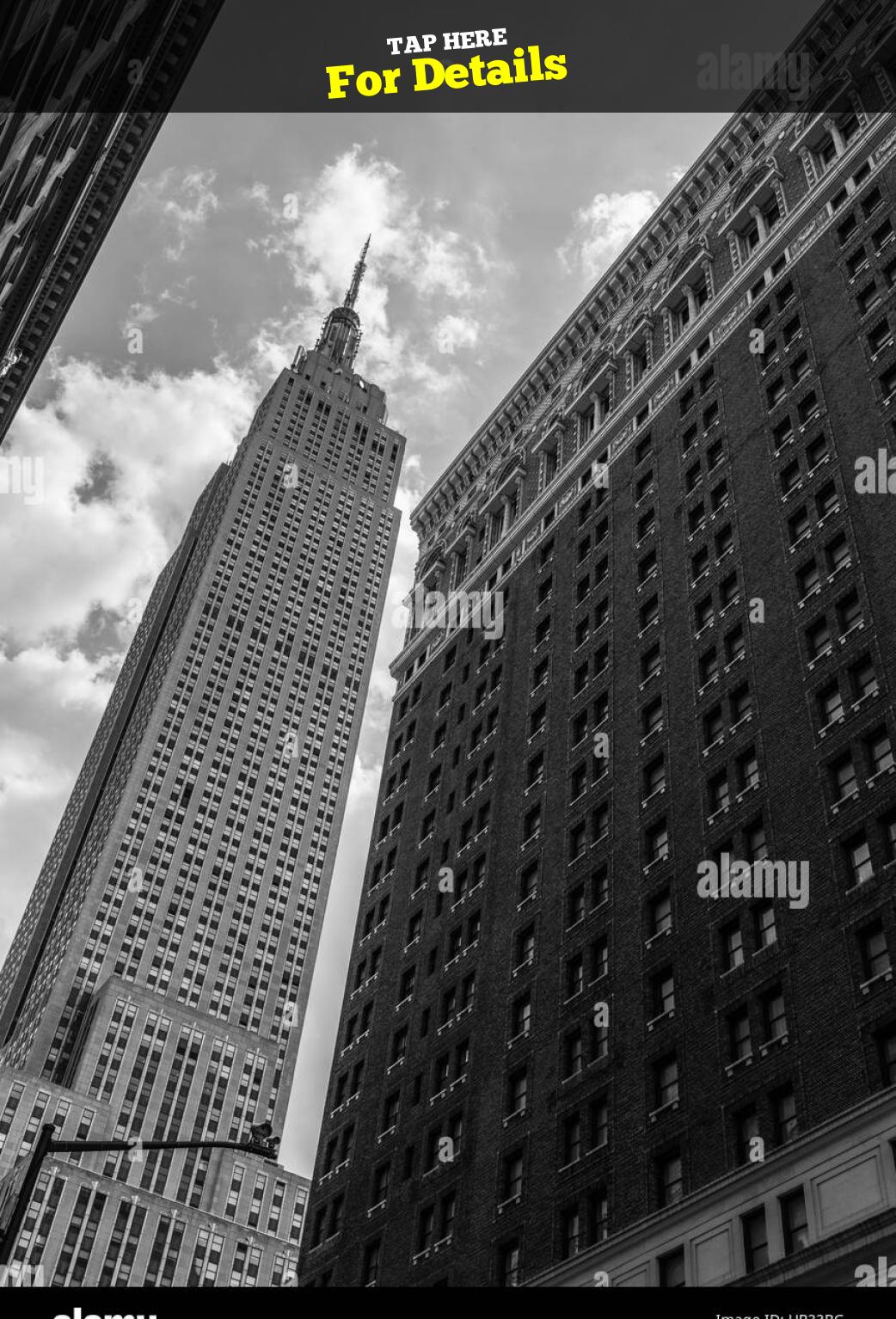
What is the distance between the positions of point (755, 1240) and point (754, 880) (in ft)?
41.2

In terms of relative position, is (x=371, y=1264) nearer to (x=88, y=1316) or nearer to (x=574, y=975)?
(x=574, y=975)

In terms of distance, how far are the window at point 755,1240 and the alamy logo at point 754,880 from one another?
9.93 meters

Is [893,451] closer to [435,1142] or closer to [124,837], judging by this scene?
[435,1142]

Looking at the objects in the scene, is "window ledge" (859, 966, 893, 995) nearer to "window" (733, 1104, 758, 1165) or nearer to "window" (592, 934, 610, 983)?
"window" (733, 1104, 758, 1165)

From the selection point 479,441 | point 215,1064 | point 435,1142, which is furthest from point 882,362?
point 215,1064

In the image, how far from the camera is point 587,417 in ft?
287

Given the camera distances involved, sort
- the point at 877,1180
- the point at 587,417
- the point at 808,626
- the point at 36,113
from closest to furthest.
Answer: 1. the point at 877,1180
2. the point at 36,113
3. the point at 808,626
4. the point at 587,417

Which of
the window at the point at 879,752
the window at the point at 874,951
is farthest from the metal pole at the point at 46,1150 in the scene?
the window at the point at 879,752

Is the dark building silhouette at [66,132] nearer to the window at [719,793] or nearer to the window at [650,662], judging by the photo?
the window at [650,662]

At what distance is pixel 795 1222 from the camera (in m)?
36.2

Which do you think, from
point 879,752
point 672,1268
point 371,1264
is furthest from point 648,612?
point 672,1268

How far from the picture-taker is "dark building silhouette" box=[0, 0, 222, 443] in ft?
124

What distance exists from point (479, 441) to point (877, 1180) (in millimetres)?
71902

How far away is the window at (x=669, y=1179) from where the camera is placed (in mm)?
41625
